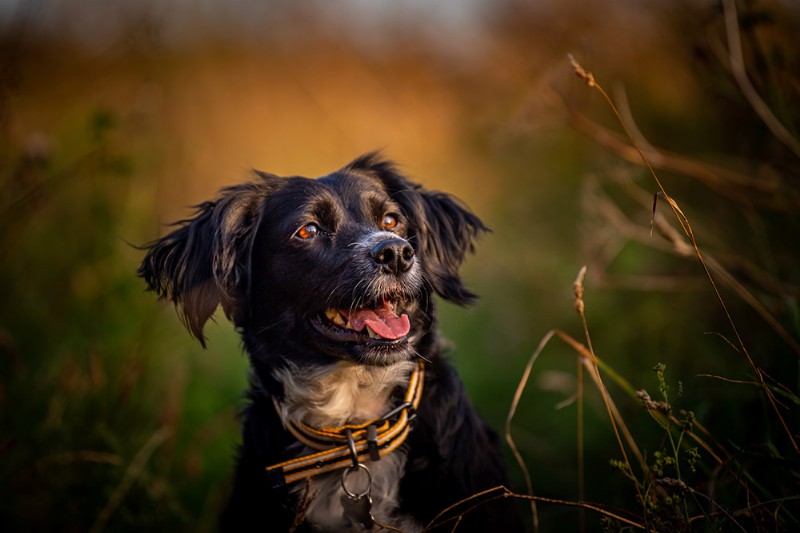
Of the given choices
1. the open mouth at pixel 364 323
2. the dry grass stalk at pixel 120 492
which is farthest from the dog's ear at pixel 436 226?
the dry grass stalk at pixel 120 492

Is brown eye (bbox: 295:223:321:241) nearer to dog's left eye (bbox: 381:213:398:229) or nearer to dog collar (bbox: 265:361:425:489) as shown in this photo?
dog's left eye (bbox: 381:213:398:229)

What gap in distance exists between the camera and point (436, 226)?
3182 mm

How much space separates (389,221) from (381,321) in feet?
1.86

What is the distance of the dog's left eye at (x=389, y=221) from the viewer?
303 cm

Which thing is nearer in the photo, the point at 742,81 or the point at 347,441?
the point at 347,441

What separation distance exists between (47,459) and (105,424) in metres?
0.42

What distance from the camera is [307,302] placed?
2715 millimetres

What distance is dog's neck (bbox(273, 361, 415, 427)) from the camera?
8.93 feet

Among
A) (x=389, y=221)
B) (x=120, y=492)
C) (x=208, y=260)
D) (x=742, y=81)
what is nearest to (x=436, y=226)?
(x=389, y=221)

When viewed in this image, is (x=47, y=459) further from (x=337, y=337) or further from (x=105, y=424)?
(x=337, y=337)

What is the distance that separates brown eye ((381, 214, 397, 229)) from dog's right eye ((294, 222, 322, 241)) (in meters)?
0.33

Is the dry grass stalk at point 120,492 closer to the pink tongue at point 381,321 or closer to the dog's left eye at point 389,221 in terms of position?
the pink tongue at point 381,321

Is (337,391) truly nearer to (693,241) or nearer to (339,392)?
(339,392)

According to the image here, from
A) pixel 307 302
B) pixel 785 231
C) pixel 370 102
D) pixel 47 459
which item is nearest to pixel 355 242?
pixel 307 302
